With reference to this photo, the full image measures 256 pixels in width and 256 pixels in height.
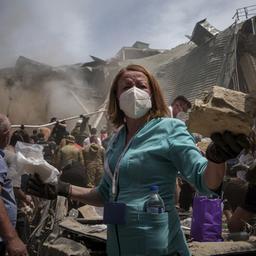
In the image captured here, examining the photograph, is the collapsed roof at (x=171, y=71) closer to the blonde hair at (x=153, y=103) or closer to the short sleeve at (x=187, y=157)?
the blonde hair at (x=153, y=103)

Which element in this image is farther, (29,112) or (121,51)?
(121,51)

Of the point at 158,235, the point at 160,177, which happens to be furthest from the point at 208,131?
the point at 158,235

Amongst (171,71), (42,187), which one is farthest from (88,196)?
(171,71)

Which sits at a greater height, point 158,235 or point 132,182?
point 132,182

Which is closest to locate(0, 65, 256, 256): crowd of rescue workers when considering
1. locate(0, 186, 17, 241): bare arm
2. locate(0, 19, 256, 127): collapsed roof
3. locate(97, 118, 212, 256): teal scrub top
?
locate(97, 118, 212, 256): teal scrub top

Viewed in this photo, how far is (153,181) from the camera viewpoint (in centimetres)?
213

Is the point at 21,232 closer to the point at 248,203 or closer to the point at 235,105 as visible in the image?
the point at 248,203

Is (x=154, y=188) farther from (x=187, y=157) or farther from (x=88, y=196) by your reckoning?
(x=88, y=196)

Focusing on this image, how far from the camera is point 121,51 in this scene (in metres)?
32.3

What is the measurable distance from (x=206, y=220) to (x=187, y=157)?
1989 millimetres

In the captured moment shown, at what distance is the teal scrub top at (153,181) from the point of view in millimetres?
2053

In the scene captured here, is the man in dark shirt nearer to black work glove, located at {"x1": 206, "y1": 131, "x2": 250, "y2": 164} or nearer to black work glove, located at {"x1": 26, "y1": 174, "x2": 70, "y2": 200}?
black work glove, located at {"x1": 26, "y1": 174, "x2": 70, "y2": 200}

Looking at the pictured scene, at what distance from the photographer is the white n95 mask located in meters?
2.33

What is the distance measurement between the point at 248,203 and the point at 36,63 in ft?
83.3
